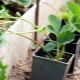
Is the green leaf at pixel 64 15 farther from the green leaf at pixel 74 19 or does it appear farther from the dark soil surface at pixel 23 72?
the green leaf at pixel 74 19

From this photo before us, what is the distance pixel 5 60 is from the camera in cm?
187

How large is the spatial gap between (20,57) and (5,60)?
0.31 m

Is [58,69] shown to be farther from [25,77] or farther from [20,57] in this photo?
[20,57]

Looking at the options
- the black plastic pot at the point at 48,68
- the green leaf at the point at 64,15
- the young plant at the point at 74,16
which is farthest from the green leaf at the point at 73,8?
the green leaf at the point at 64,15

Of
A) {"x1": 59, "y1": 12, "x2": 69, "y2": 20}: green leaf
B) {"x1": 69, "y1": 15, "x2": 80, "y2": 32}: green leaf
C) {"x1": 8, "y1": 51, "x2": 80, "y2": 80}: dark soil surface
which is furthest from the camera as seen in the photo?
{"x1": 59, "y1": 12, "x2": 69, "y2": 20}: green leaf

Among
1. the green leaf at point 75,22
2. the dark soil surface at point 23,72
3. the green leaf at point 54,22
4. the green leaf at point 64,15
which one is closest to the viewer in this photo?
the green leaf at point 75,22

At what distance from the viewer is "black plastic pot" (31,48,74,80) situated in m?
1.80

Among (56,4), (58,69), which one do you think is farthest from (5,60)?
(56,4)

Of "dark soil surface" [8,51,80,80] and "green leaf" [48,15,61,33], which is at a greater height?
"green leaf" [48,15,61,33]

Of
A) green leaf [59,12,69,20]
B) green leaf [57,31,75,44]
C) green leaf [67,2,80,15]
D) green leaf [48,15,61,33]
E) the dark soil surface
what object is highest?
green leaf [67,2,80,15]

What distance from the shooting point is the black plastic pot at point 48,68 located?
5.92 ft

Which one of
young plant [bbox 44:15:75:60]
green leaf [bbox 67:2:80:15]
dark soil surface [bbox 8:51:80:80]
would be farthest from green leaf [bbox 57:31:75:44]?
dark soil surface [bbox 8:51:80:80]

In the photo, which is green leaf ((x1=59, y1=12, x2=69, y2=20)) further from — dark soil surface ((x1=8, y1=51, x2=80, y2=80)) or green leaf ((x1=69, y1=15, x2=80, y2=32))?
green leaf ((x1=69, y1=15, x2=80, y2=32))

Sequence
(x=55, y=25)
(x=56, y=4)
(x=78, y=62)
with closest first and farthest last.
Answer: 1. (x=55, y=25)
2. (x=78, y=62)
3. (x=56, y=4)
